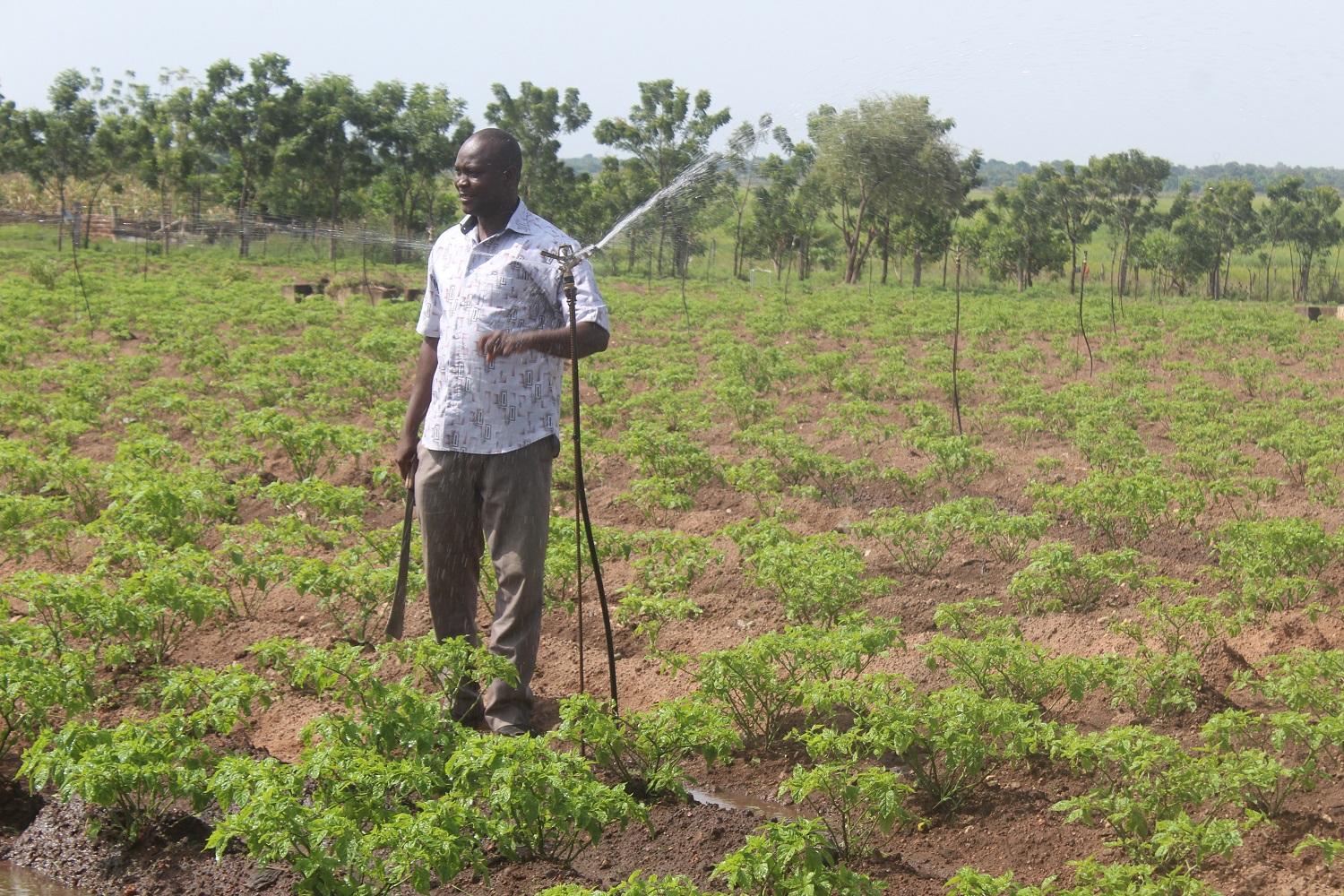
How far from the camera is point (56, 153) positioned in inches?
1642

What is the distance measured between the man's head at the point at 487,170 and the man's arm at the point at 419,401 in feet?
2.08

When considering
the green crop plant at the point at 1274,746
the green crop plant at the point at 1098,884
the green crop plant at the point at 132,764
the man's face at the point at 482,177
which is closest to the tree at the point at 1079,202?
the green crop plant at the point at 1274,746

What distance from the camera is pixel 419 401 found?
4578mm

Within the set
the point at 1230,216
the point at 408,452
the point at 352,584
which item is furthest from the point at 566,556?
the point at 1230,216

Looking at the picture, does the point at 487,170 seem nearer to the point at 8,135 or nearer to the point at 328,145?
the point at 328,145

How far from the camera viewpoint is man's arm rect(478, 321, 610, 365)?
4074 millimetres

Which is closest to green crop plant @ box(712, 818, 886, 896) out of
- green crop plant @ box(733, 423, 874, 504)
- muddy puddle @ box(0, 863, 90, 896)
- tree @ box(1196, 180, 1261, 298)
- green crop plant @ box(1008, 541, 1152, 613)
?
muddy puddle @ box(0, 863, 90, 896)

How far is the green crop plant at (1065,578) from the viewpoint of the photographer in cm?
586

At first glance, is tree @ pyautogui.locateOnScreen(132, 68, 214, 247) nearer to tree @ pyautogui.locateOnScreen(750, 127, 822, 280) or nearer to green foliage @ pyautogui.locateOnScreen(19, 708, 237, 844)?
tree @ pyautogui.locateOnScreen(750, 127, 822, 280)

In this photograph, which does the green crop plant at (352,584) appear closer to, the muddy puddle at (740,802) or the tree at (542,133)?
the muddy puddle at (740,802)

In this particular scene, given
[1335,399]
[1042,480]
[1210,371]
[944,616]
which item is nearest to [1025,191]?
[1210,371]

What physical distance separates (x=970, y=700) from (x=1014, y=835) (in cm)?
50

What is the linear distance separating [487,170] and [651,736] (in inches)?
82.5

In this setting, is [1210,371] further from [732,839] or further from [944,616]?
[732,839]
